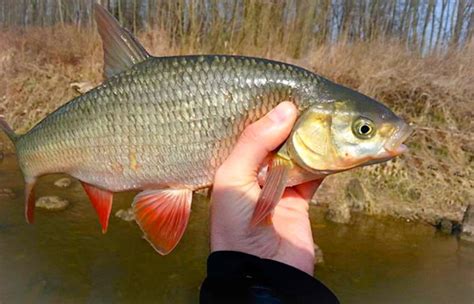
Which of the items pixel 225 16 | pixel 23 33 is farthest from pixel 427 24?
pixel 23 33

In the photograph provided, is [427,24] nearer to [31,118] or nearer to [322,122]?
[31,118]

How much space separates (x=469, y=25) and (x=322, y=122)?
587 inches

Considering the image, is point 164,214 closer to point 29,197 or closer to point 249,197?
point 249,197

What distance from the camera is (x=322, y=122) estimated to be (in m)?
2.31

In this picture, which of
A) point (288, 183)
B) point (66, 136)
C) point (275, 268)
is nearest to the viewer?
point (275, 268)

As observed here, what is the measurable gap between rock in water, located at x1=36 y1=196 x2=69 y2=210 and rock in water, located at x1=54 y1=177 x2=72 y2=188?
0.84 m

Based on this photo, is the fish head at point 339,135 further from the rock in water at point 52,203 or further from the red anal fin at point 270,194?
the rock in water at point 52,203

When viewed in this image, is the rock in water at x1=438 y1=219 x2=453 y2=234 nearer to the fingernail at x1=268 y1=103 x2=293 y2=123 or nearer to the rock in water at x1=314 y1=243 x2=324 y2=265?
the rock in water at x1=314 y1=243 x2=324 y2=265

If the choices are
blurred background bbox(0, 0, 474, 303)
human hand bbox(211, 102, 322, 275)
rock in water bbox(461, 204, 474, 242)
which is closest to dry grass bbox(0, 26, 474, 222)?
blurred background bbox(0, 0, 474, 303)

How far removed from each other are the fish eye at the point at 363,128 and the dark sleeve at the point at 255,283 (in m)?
0.70

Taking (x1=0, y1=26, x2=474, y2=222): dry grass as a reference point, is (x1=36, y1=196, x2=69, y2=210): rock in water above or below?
below

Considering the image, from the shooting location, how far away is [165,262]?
761 centimetres

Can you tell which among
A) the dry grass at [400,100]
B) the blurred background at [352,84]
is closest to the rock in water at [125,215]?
the blurred background at [352,84]

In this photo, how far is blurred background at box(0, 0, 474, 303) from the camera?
7.95 meters
